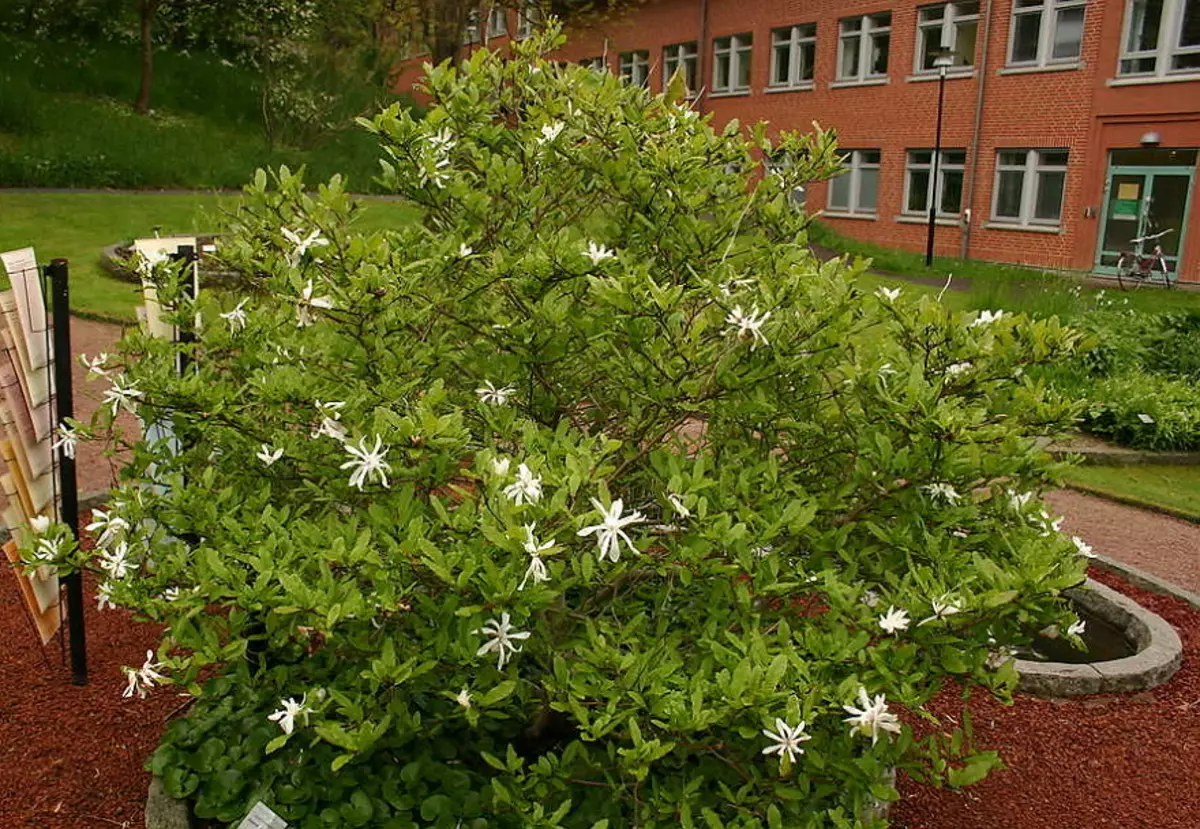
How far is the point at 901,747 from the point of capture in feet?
10.1

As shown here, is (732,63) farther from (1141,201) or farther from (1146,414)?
(1146,414)

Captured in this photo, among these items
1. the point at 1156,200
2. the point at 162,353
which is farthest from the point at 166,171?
the point at 162,353

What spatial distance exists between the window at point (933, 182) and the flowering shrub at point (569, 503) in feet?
78.9

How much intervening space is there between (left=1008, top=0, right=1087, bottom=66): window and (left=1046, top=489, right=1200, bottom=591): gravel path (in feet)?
60.3

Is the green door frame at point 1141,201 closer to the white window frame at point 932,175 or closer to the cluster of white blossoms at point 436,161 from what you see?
the white window frame at point 932,175

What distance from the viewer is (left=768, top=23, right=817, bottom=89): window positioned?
31.1 m

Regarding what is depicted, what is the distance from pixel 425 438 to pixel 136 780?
79.7 inches

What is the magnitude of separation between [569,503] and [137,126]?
965 inches

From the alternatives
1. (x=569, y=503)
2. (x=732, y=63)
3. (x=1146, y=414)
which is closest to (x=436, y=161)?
(x=569, y=503)

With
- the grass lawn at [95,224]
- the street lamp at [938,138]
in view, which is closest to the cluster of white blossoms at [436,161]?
the grass lawn at [95,224]

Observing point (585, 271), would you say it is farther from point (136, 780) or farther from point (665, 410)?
point (136, 780)

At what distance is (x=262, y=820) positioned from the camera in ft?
10.7

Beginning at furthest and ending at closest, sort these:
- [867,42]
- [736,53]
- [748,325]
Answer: [736,53] < [867,42] < [748,325]

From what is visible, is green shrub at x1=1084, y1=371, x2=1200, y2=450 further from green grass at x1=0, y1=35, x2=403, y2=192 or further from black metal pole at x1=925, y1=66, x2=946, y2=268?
green grass at x1=0, y1=35, x2=403, y2=192
